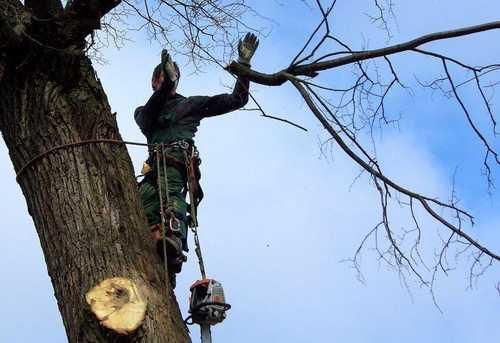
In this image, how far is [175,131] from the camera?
4531mm

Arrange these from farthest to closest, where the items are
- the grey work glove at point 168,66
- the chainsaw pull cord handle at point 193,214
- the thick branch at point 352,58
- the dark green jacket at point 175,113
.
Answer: the dark green jacket at point 175,113 → the grey work glove at point 168,66 → the chainsaw pull cord handle at point 193,214 → the thick branch at point 352,58

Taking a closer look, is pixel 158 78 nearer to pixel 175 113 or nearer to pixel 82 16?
pixel 175 113

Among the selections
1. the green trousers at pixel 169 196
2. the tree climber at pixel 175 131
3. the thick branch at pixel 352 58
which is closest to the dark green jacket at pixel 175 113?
the tree climber at pixel 175 131

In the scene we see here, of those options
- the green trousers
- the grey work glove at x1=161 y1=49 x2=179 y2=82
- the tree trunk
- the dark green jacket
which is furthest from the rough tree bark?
the dark green jacket

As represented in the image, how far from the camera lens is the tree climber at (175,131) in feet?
12.8

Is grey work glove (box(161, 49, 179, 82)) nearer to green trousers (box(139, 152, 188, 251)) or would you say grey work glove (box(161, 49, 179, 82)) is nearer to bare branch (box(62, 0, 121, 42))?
green trousers (box(139, 152, 188, 251))

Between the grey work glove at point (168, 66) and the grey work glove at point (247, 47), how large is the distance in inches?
15.4

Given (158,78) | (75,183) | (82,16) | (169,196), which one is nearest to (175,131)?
(158,78)

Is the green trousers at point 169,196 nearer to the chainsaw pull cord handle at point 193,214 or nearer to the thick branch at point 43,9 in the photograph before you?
the chainsaw pull cord handle at point 193,214

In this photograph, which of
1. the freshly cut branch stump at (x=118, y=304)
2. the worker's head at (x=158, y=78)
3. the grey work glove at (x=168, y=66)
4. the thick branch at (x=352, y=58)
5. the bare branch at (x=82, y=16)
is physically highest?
the worker's head at (x=158, y=78)

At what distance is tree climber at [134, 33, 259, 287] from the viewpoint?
3.90 m

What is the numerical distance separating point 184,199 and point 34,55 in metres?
1.21

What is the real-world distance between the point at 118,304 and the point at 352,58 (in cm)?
127

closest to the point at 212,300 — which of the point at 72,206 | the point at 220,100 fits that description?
the point at 72,206
